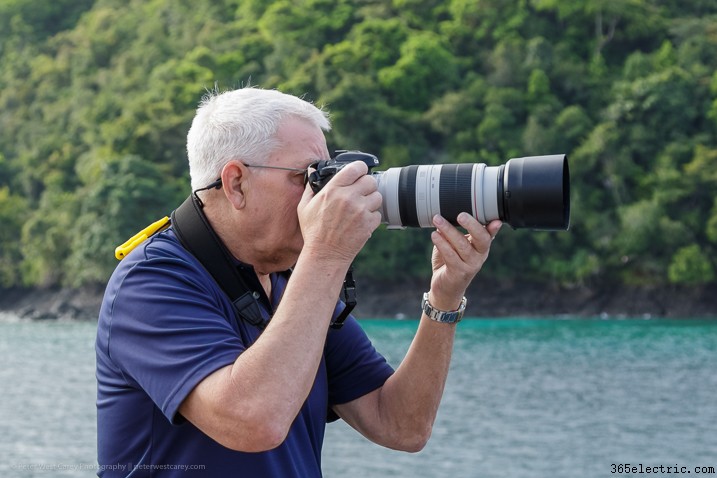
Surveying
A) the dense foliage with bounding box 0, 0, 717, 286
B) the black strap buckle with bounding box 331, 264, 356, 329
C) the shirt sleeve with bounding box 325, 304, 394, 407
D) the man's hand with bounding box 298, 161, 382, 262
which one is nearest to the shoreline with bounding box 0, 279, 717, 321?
the dense foliage with bounding box 0, 0, 717, 286

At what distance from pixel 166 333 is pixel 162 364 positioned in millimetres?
60

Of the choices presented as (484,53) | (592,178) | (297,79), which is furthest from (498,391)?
(484,53)

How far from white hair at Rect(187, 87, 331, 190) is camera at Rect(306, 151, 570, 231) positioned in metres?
0.14

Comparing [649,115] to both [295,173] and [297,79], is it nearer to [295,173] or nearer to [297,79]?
[297,79]

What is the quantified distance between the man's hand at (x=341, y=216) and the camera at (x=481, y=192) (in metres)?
→ 0.13

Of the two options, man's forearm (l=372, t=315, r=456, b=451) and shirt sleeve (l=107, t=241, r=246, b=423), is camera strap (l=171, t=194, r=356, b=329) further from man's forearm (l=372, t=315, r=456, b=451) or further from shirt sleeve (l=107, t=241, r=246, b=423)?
man's forearm (l=372, t=315, r=456, b=451)

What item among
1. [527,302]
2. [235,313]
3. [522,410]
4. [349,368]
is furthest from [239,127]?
[527,302]

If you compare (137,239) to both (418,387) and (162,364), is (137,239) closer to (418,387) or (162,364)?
(162,364)

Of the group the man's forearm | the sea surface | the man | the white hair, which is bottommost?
the sea surface

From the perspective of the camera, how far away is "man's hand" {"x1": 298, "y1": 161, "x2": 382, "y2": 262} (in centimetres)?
217

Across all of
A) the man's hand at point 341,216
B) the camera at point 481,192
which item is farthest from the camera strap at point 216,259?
the camera at point 481,192

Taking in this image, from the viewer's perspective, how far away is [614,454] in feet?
56.6

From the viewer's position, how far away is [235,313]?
229 cm

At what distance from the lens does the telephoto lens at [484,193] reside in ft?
7.89
